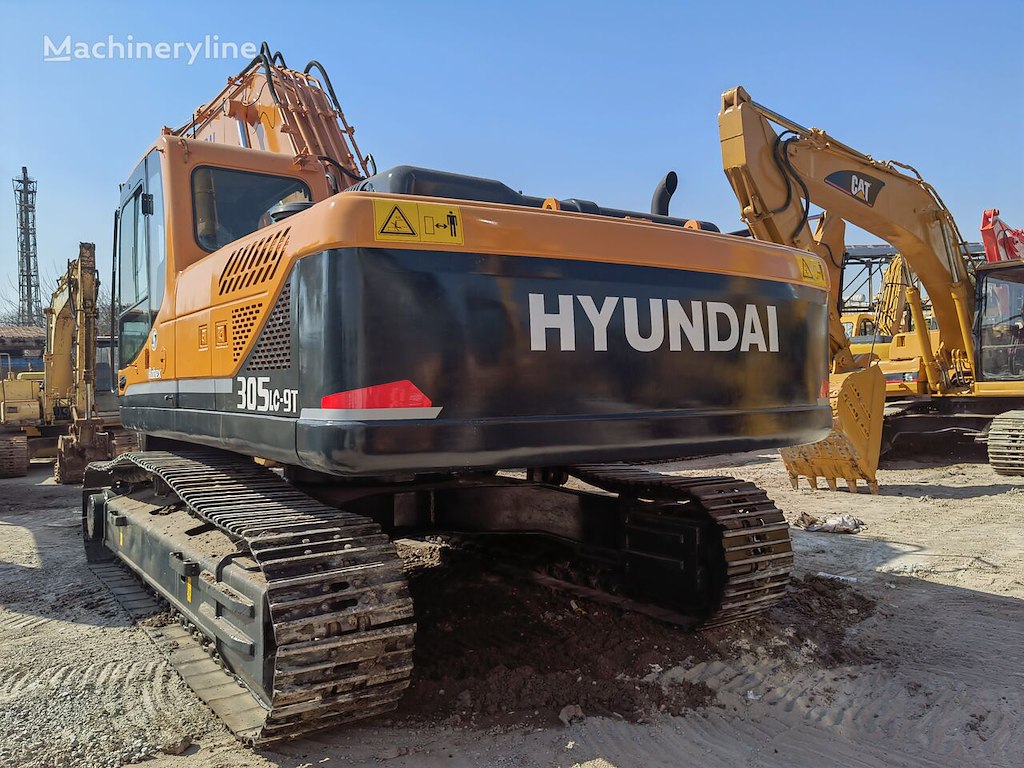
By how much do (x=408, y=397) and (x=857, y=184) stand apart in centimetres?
781

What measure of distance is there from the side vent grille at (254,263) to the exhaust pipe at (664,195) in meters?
1.82

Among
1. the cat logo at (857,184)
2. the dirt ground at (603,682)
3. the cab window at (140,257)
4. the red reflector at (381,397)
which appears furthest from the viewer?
the cat logo at (857,184)

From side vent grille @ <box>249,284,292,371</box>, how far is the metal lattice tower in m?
50.9

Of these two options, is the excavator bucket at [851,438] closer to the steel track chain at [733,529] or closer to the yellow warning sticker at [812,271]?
the steel track chain at [733,529]

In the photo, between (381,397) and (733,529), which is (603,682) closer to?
(733,529)

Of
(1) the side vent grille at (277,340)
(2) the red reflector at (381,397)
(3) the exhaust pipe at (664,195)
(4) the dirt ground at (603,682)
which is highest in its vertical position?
(3) the exhaust pipe at (664,195)

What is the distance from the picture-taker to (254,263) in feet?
10.1

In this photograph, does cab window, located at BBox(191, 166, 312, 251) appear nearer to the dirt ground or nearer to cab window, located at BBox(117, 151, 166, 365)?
cab window, located at BBox(117, 151, 166, 365)

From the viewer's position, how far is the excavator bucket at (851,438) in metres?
7.99

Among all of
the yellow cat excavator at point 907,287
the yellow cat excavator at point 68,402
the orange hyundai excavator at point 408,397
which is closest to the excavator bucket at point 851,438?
the yellow cat excavator at point 907,287

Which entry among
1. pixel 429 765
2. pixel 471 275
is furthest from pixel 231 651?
pixel 471 275

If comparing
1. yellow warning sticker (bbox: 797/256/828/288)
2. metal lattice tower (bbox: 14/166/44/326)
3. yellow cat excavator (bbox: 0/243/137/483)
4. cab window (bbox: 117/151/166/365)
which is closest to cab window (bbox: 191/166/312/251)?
cab window (bbox: 117/151/166/365)

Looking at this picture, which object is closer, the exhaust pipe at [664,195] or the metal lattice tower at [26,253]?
the exhaust pipe at [664,195]

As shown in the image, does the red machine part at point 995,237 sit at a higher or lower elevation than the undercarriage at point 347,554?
higher
